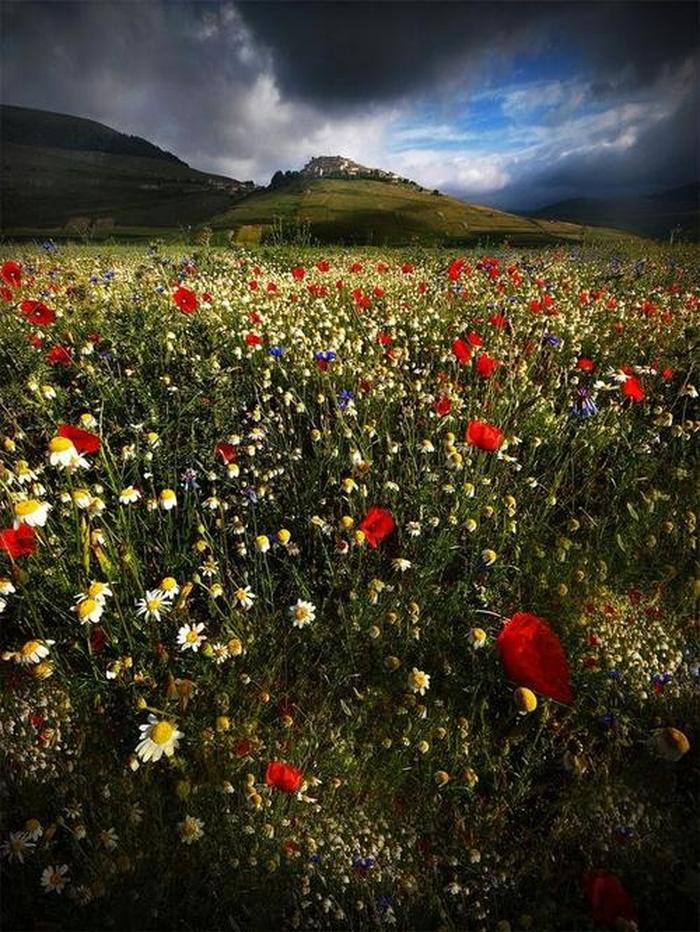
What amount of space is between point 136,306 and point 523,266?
7.30m

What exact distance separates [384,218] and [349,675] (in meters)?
68.0

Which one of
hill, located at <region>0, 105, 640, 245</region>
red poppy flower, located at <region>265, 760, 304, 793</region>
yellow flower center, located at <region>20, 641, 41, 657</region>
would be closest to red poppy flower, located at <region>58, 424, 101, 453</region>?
yellow flower center, located at <region>20, 641, 41, 657</region>

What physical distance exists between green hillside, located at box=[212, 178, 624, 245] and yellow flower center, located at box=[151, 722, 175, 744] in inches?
367

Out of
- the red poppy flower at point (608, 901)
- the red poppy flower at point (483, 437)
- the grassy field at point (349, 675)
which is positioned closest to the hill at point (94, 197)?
Result: the grassy field at point (349, 675)

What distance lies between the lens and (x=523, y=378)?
12.8 feet

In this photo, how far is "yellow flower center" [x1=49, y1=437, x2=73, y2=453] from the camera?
2.01 meters

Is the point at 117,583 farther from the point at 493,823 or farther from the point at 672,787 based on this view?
the point at 672,787

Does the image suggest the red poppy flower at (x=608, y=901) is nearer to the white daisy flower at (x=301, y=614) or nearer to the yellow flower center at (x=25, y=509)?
the white daisy flower at (x=301, y=614)

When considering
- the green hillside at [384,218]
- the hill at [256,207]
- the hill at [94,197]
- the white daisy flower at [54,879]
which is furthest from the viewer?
the hill at [94,197]

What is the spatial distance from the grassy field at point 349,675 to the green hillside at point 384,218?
7.75 meters

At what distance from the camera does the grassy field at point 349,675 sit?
1726 mm

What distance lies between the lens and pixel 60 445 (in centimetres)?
203

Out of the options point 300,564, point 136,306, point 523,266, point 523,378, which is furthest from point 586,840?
point 523,266

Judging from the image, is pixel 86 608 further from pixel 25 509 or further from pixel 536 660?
pixel 536 660
